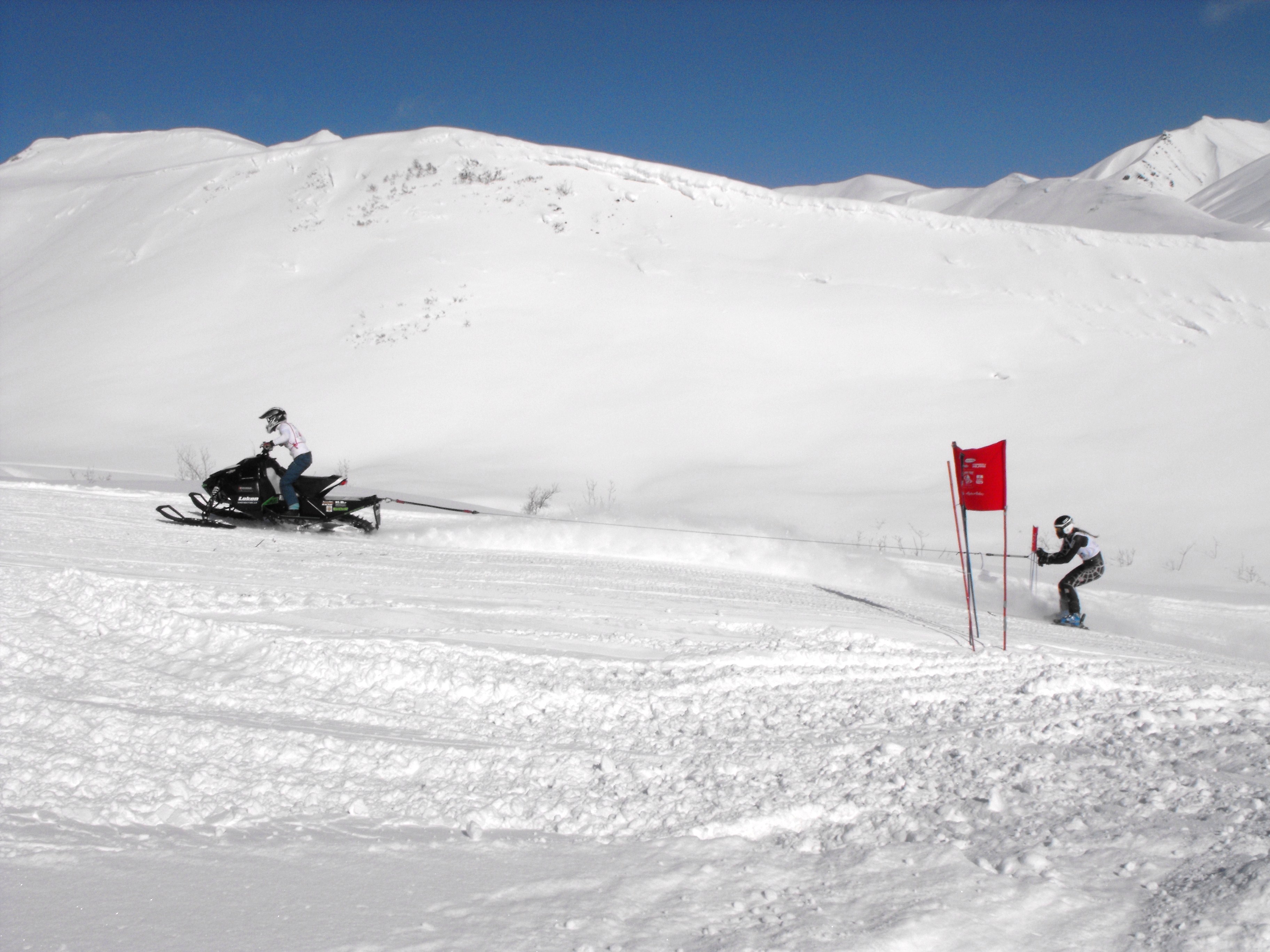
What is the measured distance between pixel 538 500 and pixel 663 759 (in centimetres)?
1077

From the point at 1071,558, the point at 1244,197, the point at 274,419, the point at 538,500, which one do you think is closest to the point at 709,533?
the point at 538,500

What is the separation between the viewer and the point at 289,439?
1119 centimetres

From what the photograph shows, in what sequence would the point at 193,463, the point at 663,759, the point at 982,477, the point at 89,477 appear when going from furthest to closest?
the point at 193,463, the point at 89,477, the point at 982,477, the point at 663,759

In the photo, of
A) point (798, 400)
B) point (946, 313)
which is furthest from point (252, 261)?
point (946, 313)

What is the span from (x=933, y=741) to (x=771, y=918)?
201 centimetres

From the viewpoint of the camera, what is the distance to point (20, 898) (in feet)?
9.95

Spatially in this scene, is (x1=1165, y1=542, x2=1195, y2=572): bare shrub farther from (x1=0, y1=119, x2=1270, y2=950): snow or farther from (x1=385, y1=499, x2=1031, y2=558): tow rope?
(x1=385, y1=499, x2=1031, y2=558): tow rope

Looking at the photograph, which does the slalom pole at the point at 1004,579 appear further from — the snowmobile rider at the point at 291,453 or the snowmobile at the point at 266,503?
the snowmobile rider at the point at 291,453

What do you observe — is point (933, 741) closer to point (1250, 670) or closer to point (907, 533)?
point (1250, 670)

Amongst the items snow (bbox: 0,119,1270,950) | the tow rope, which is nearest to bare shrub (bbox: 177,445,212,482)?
snow (bbox: 0,119,1270,950)

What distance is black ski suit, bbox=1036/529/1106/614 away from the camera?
9.70 meters

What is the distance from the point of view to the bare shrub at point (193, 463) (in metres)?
17.7

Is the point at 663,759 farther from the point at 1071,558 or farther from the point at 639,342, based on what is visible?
the point at 639,342

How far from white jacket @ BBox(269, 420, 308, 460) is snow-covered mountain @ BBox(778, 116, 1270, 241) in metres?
41.1
